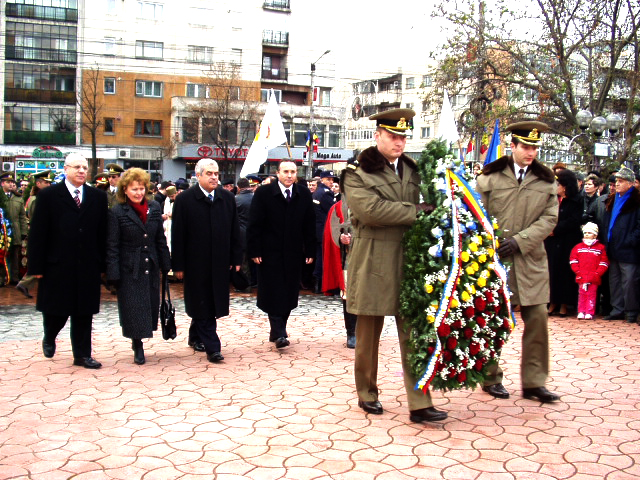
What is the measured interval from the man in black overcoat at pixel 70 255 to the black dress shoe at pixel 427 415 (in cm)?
347

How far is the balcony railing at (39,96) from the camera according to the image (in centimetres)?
5097

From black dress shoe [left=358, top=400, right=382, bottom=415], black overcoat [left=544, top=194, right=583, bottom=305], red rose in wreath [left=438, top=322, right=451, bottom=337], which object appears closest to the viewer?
red rose in wreath [left=438, top=322, right=451, bottom=337]

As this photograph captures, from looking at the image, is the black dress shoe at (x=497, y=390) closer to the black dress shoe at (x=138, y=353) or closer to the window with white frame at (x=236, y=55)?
the black dress shoe at (x=138, y=353)

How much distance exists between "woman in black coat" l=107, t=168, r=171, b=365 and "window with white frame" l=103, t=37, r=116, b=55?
1851 inches

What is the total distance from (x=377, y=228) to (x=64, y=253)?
348 centimetres

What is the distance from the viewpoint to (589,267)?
10820 millimetres

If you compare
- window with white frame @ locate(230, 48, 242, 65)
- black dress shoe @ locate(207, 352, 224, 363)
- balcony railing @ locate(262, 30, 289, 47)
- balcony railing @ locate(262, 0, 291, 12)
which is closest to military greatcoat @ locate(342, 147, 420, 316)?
black dress shoe @ locate(207, 352, 224, 363)

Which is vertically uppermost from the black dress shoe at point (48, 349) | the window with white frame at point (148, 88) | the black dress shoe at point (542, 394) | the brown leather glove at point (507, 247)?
the window with white frame at point (148, 88)

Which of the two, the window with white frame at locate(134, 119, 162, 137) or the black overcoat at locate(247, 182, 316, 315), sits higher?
the window with white frame at locate(134, 119, 162, 137)

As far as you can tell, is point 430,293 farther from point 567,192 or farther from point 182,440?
point 567,192

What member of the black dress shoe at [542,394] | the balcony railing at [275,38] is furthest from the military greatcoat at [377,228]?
the balcony railing at [275,38]

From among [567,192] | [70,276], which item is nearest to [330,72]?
[567,192]

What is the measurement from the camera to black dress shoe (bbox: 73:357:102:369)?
741cm

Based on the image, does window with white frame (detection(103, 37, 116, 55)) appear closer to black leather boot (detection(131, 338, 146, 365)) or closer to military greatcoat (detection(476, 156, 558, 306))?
black leather boot (detection(131, 338, 146, 365))
